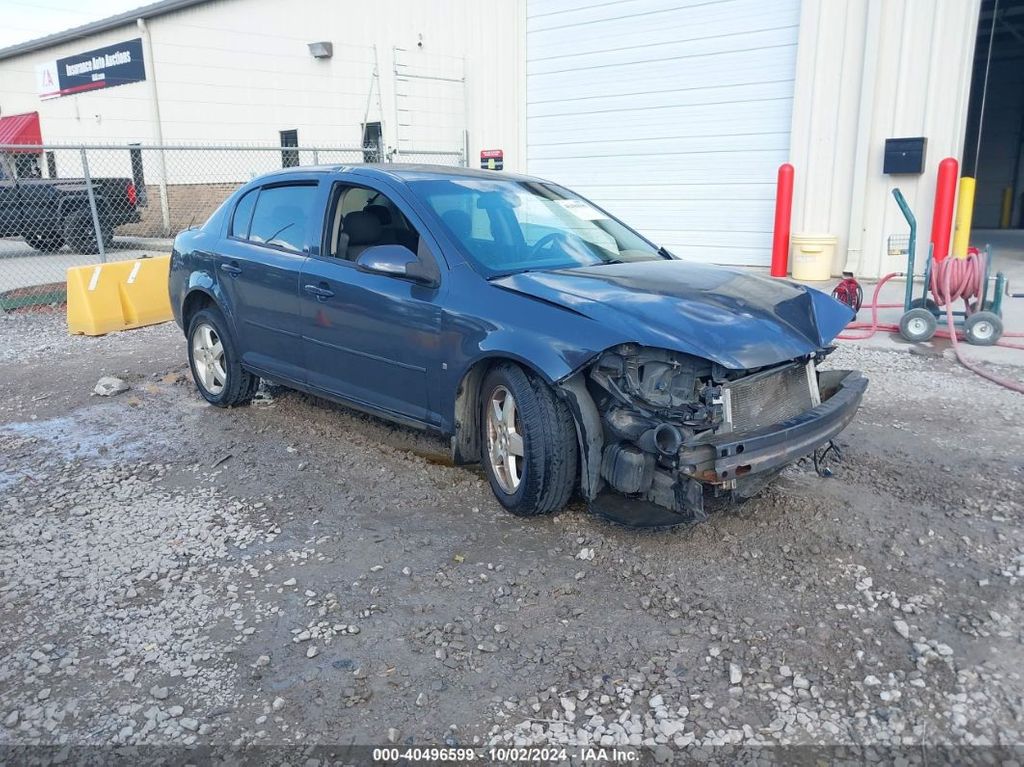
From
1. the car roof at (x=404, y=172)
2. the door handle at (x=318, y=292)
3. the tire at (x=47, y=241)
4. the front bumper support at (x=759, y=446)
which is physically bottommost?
the tire at (x=47, y=241)

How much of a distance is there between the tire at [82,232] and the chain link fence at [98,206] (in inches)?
0.8

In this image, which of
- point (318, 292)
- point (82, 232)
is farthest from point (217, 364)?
point (82, 232)

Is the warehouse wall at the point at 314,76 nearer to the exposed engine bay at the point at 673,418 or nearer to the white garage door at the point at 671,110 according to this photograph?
the white garage door at the point at 671,110

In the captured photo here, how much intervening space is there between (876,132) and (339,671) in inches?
411

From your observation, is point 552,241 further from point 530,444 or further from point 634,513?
point 634,513

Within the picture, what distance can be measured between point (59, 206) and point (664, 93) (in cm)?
1133

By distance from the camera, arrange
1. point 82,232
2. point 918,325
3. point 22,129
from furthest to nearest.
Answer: point 22,129 < point 82,232 < point 918,325

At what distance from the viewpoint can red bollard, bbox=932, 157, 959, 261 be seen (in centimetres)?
1005

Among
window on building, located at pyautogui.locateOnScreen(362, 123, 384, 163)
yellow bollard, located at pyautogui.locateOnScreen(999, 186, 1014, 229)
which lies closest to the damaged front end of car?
window on building, located at pyautogui.locateOnScreen(362, 123, 384, 163)

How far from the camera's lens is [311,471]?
4770mm

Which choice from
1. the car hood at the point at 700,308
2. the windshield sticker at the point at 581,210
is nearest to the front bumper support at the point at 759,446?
the car hood at the point at 700,308

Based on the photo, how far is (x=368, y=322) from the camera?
4.54 meters

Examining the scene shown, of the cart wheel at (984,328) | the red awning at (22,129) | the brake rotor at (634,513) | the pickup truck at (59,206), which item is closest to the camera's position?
the brake rotor at (634,513)

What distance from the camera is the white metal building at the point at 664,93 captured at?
1055 cm
